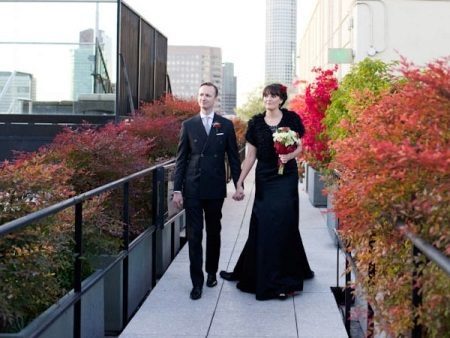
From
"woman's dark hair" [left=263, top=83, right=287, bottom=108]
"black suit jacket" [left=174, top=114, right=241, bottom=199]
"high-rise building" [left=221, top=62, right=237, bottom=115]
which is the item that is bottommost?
"black suit jacket" [left=174, top=114, right=241, bottom=199]

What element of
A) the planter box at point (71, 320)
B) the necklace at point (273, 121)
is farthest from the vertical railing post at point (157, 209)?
the planter box at point (71, 320)

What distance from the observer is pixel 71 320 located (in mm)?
3713

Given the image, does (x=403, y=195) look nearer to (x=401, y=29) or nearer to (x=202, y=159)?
(x=202, y=159)

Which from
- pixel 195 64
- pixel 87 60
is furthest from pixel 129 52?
pixel 195 64

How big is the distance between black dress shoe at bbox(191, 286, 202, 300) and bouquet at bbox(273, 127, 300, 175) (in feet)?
4.15

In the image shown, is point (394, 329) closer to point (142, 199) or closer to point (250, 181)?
point (142, 199)

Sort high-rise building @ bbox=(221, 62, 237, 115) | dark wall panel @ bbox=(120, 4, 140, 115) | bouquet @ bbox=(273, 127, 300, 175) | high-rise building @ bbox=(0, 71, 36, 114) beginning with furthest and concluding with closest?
high-rise building @ bbox=(221, 62, 237, 115) → high-rise building @ bbox=(0, 71, 36, 114) → dark wall panel @ bbox=(120, 4, 140, 115) → bouquet @ bbox=(273, 127, 300, 175)

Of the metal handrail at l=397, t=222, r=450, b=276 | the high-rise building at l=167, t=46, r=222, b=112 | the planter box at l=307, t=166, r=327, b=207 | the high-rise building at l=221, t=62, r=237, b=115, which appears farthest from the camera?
the high-rise building at l=221, t=62, r=237, b=115

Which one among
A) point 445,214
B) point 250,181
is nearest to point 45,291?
point 445,214

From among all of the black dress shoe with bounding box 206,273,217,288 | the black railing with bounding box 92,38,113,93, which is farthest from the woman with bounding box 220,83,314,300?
the black railing with bounding box 92,38,113,93

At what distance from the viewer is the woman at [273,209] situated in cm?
529

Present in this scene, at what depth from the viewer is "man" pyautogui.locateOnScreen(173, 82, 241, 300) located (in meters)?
5.36

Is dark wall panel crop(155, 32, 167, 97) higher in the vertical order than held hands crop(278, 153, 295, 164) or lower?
higher

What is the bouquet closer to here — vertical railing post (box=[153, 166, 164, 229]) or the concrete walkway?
the concrete walkway
